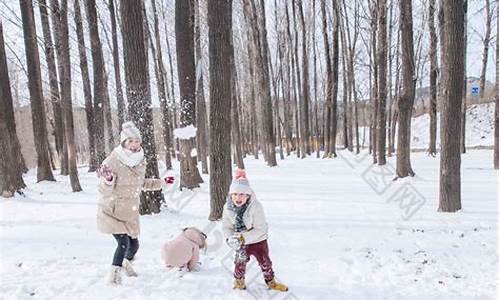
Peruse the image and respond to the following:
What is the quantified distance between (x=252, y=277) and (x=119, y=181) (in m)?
→ 1.87

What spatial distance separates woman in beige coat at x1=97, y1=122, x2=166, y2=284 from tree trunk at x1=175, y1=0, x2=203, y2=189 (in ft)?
18.2

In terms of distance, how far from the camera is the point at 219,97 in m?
6.54

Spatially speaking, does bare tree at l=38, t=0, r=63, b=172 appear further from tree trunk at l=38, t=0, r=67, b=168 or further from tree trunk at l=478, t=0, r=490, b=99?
tree trunk at l=478, t=0, r=490, b=99

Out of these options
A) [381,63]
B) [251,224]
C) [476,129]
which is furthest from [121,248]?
[476,129]

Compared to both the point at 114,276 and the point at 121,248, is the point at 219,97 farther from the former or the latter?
the point at 114,276

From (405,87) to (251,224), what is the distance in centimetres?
850

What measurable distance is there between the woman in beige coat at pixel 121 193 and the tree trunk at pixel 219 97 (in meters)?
2.25

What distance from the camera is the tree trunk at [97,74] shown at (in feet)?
39.6

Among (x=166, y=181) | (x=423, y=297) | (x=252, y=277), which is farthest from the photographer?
(x=166, y=181)

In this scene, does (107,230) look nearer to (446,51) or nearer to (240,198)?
(240,198)

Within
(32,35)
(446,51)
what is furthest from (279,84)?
(446,51)

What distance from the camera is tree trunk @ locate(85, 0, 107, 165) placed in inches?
476

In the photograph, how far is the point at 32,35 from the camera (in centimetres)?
1270

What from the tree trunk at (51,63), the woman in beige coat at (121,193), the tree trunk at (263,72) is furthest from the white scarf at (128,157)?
the tree trunk at (263,72)
